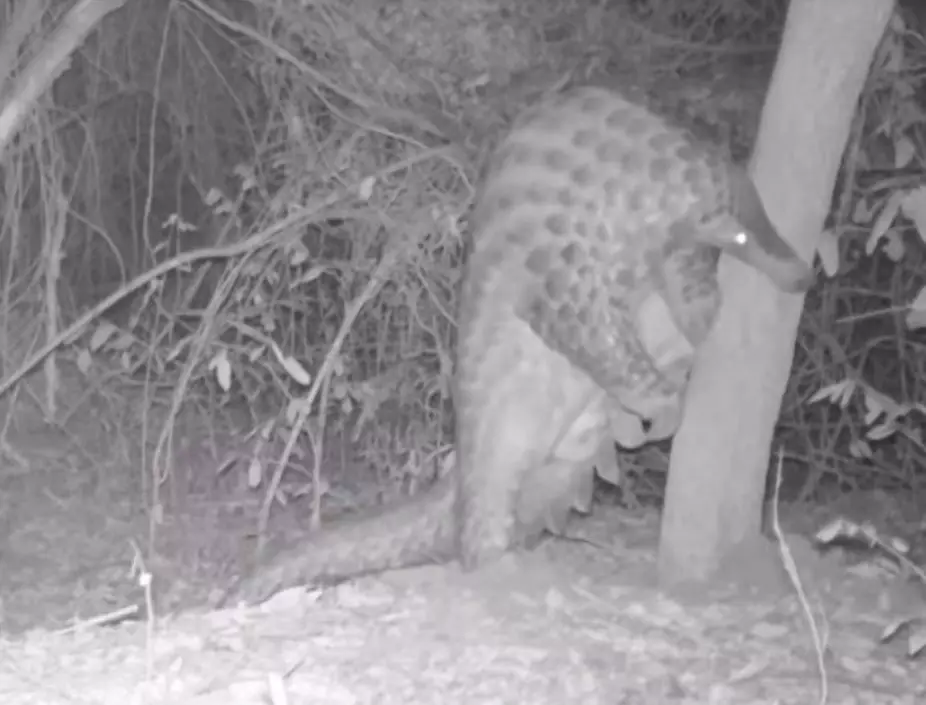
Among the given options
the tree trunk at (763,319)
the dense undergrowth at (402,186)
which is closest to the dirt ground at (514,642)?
the tree trunk at (763,319)

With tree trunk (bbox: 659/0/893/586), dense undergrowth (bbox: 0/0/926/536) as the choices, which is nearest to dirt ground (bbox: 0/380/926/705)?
tree trunk (bbox: 659/0/893/586)

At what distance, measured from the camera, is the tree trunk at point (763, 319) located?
2711 mm

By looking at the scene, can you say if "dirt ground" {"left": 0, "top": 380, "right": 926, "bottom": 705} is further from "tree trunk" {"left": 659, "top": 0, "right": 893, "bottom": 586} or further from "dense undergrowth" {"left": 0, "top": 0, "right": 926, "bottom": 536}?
"dense undergrowth" {"left": 0, "top": 0, "right": 926, "bottom": 536}

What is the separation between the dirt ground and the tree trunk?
0.16 meters

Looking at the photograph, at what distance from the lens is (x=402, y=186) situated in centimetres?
349

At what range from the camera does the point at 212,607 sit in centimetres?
328

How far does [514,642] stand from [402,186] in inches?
56.6

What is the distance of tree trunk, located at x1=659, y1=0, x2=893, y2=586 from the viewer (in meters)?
2.71

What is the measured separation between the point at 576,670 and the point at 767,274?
1001mm

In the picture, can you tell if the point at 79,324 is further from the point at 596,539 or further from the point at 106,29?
the point at 106,29

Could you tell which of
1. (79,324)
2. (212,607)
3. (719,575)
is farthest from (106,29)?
(719,575)

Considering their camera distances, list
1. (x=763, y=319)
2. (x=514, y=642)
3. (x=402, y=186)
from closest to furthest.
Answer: (x=514, y=642)
(x=763, y=319)
(x=402, y=186)

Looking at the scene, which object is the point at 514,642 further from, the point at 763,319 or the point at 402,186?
the point at 402,186

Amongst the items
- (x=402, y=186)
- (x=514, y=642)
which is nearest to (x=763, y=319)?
(x=514, y=642)
